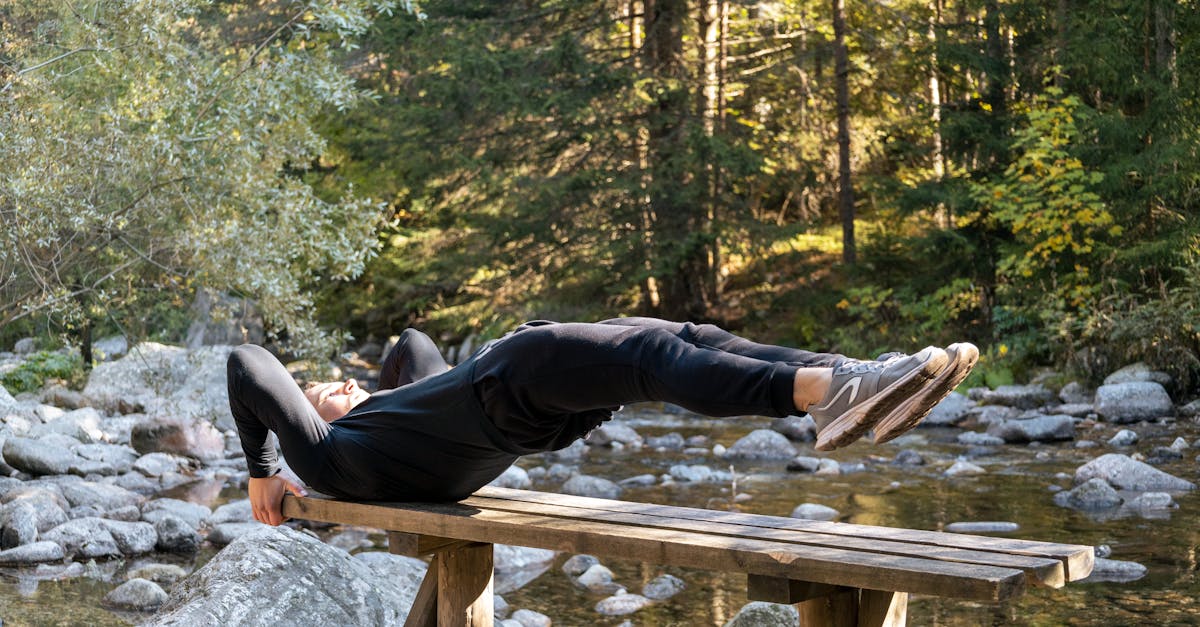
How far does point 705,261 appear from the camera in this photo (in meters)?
17.2

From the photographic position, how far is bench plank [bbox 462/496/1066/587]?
7.55 feet

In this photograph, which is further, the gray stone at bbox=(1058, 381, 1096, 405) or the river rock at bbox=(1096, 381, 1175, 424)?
the gray stone at bbox=(1058, 381, 1096, 405)

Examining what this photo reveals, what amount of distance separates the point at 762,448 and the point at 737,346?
7.00 meters

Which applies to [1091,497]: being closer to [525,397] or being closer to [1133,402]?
[1133,402]

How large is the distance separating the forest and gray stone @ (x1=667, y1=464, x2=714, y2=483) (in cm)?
286

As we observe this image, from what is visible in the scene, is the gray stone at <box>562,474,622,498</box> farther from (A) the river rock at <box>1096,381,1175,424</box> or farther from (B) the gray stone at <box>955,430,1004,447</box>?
(A) the river rock at <box>1096,381,1175,424</box>

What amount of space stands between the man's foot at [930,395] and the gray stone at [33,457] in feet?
25.0

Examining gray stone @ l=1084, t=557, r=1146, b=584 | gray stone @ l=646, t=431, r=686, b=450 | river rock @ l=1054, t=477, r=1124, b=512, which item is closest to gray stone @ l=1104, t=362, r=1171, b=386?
river rock @ l=1054, t=477, r=1124, b=512

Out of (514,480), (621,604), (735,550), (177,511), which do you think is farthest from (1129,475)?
(177,511)

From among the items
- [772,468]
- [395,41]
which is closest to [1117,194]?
[772,468]

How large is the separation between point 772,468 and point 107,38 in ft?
18.6

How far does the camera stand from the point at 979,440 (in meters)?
9.85

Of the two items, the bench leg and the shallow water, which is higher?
the bench leg

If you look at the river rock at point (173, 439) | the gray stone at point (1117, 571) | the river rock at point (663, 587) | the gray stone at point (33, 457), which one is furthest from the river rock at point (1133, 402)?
the gray stone at point (33, 457)
